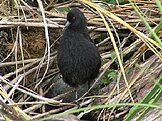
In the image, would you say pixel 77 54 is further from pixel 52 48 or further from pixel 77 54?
pixel 52 48

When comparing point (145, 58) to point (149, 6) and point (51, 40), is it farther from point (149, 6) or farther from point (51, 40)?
point (51, 40)

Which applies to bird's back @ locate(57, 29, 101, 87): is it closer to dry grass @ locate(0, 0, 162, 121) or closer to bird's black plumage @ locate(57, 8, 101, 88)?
bird's black plumage @ locate(57, 8, 101, 88)

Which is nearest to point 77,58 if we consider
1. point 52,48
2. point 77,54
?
point 77,54

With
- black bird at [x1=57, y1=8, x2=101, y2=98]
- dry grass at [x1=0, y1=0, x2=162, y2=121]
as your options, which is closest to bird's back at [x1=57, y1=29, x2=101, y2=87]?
black bird at [x1=57, y1=8, x2=101, y2=98]

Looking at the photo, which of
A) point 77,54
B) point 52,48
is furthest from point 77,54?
point 52,48

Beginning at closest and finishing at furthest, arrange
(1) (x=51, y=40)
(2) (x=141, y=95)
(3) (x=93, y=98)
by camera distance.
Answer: (2) (x=141, y=95)
(3) (x=93, y=98)
(1) (x=51, y=40)

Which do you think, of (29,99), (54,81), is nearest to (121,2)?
(54,81)

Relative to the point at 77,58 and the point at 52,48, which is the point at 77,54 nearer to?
the point at 77,58

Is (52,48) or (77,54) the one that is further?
(52,48)
